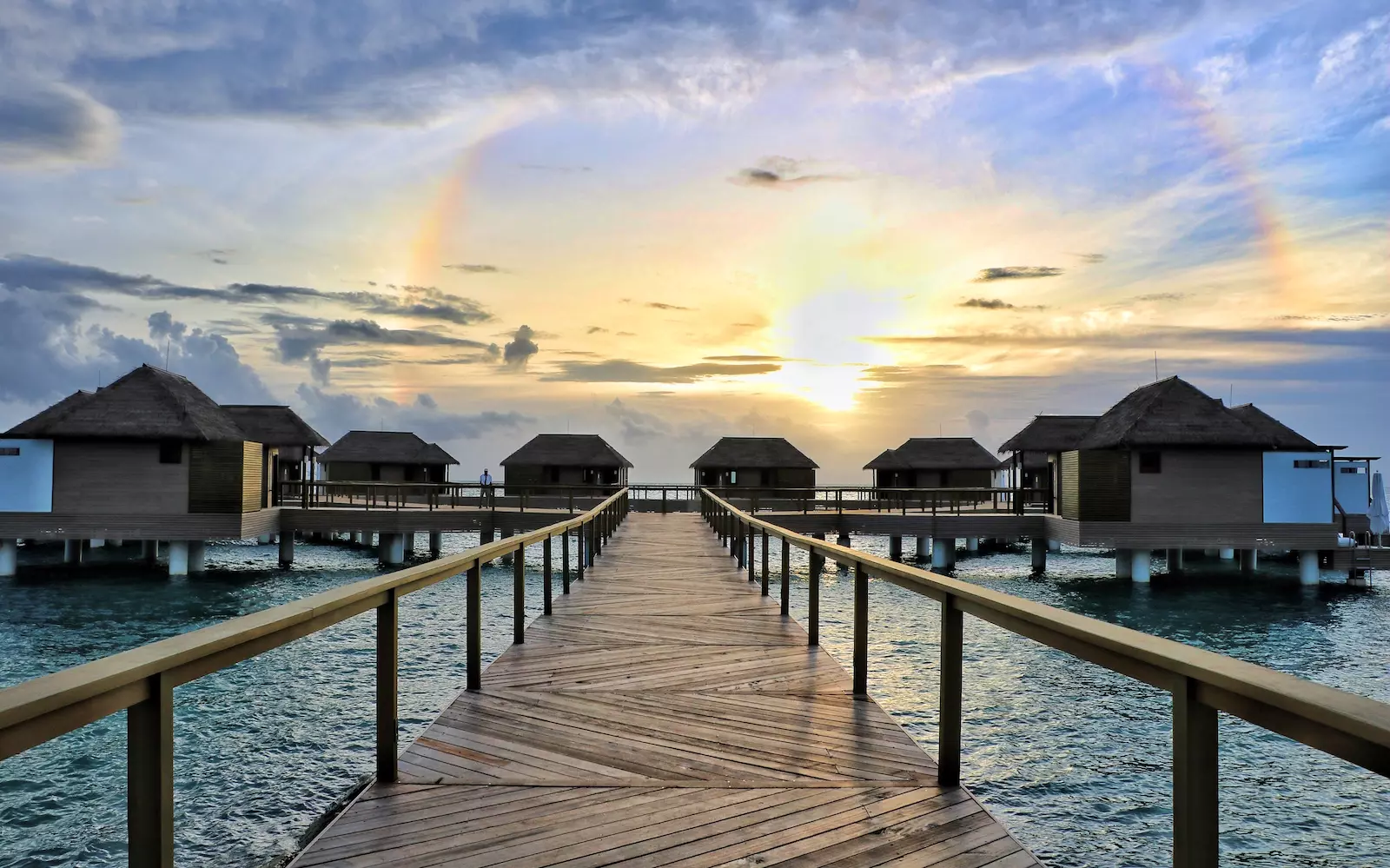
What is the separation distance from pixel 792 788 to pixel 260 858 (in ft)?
18.5

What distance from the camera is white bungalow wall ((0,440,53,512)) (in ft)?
92.9

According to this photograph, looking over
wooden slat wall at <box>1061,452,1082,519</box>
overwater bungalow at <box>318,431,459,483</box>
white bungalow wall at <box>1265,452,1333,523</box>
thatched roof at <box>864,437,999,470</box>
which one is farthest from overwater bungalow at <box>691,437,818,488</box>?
white bungalow wall at <box>1265,452,1333,523</box>

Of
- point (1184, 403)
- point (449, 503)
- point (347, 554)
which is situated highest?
point (1184, 403)

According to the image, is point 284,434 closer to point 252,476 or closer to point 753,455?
point 252,476

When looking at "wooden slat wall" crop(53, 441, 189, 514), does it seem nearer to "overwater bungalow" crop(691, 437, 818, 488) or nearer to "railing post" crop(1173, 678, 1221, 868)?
"overwater bungalow" crop(691, 437, 818, 488)

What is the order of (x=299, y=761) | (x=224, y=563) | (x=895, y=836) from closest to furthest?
1. (x=895, y=836)
2. (x=299, y=761)
3. (x=224, y=563)

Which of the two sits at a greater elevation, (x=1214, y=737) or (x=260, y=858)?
(x=1214, y=737)

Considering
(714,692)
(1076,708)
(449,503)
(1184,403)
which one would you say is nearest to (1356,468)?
(1184,403)

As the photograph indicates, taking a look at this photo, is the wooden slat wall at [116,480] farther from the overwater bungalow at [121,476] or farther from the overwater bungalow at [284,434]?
the overwater bungalow at [284,434]

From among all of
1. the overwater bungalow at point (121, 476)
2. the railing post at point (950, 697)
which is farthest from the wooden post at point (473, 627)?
the overwater bungalow at point (121, 476)

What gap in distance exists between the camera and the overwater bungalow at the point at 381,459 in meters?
50.4

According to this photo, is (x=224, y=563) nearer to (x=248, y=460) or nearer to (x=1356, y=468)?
(x=248, y=460)

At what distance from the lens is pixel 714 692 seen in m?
5.71

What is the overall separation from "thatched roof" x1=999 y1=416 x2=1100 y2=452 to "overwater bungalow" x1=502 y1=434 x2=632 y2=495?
70.3 feet
